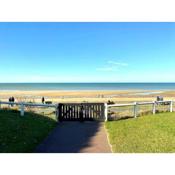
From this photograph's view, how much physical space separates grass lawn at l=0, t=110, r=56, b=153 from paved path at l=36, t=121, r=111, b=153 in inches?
12.5

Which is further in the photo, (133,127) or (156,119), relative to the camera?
(156,119)

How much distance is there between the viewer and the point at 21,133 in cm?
1014

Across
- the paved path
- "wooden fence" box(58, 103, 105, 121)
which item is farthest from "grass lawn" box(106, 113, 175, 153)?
"wooden fence" box(58, 103, 105, 121)

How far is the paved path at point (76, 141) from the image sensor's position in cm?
820

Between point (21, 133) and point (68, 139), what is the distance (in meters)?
1.75

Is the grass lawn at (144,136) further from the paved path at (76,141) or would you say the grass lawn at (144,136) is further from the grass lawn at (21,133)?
the grass lawn at (21,133)

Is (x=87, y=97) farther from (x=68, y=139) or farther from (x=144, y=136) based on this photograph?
(x=68, y=139)

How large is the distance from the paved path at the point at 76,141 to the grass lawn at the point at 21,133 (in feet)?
1.05

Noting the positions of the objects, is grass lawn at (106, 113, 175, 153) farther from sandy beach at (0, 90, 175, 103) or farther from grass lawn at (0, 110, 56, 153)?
A: sandy beach at (0, 90, 175, 103)
